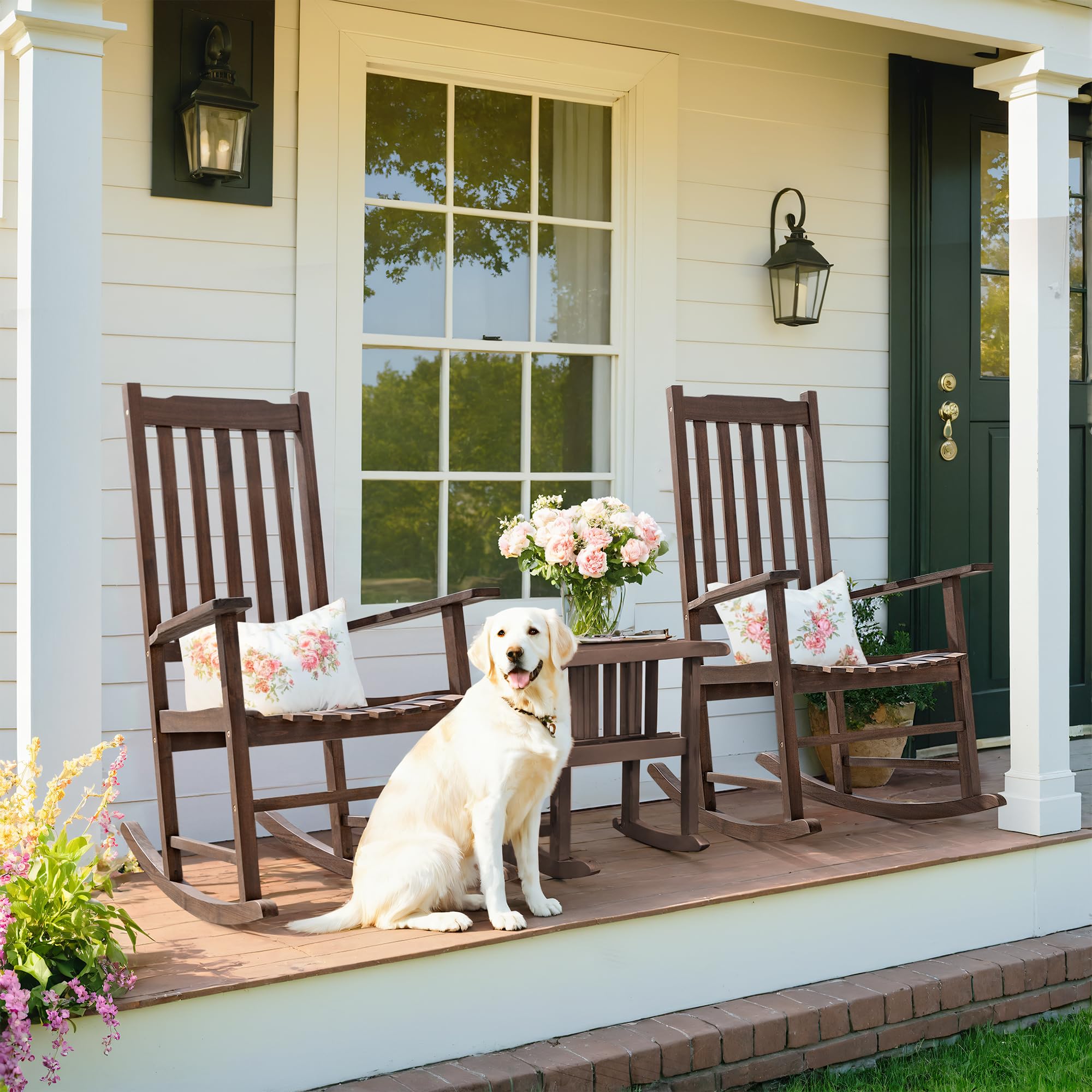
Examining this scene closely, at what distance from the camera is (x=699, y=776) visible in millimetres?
3268

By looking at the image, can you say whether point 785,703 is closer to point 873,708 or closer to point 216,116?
point 873,708

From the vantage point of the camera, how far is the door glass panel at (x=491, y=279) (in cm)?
365

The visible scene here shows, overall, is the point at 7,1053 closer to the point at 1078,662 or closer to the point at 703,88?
the point at 703,88

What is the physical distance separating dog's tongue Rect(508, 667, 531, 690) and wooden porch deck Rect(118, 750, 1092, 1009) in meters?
0.47

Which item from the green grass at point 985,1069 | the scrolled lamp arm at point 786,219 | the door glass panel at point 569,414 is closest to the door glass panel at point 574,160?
the door glass panel at point 569,414

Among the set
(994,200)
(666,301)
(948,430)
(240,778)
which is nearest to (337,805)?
(240,778)

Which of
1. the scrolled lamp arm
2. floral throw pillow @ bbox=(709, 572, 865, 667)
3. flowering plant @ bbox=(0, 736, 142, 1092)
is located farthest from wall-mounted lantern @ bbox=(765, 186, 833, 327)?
flowering plant @ bbox=(0, 736, 142, 1092)

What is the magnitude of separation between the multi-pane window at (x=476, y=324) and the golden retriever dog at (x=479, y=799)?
44.0 inches

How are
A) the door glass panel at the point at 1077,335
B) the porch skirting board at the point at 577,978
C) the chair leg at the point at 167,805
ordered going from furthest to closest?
1. the door glass panel at the point at 1077,335
2. the chair leg at the point at 167,805
3. the porch skirting board at the point at 577,978

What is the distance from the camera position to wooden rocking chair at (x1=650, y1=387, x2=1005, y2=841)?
3.01 meters

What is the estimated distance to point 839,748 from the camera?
11.7 ft

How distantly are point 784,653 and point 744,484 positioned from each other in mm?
686

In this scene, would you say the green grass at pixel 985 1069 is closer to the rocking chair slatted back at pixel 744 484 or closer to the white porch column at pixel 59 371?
the rocking chair slatted back at pixel 744 484

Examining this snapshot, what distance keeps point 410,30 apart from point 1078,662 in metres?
3.19
